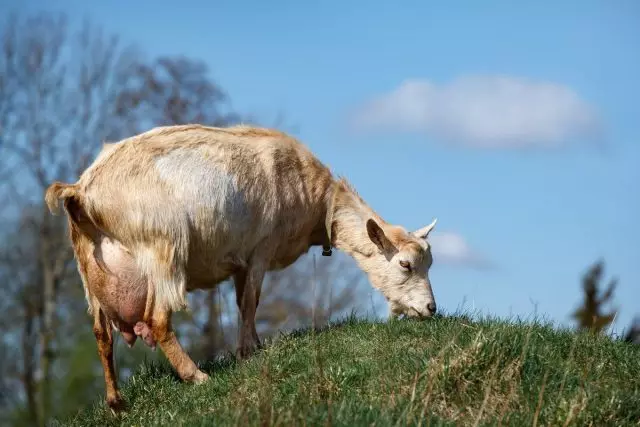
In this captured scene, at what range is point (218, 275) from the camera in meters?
10.3

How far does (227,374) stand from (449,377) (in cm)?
255

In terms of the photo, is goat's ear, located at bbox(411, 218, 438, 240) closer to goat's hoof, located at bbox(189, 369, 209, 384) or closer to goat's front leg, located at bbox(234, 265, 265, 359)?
goat's front leg, located at bbox(234, 265, 265, 359)

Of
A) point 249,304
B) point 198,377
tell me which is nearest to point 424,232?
point 249,304

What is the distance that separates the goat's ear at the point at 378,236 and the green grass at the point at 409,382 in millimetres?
1452

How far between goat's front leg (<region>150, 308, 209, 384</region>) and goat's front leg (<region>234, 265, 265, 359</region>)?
0.84 m

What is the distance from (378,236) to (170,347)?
3.11m

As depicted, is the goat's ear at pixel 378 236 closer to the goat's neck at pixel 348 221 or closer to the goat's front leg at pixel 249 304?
the goat's neck at pixel 348 221

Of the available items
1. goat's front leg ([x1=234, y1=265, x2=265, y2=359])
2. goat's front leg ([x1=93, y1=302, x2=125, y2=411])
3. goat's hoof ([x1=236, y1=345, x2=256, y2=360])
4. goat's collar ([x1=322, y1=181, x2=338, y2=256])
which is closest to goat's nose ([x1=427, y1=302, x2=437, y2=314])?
goat's collar ([x1=322, y1=181, x2=338, y2=256])

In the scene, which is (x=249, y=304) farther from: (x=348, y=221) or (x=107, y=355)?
(x=348, y=221)

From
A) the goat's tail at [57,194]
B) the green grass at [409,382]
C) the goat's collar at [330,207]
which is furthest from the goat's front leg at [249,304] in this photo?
the goat's tail at [57,194]

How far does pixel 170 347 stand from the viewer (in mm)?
9516

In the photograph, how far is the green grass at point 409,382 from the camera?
6785 mm

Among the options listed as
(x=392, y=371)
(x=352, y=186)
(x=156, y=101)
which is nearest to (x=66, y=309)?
(x=156, y=101)

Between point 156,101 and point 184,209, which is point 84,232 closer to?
point 184,209
